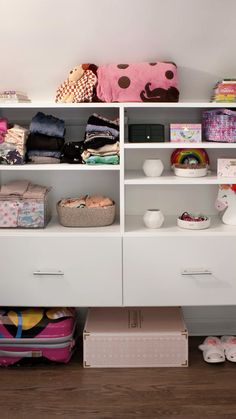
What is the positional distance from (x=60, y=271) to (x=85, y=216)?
1.04 ft

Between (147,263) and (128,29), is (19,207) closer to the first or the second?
(147,263)

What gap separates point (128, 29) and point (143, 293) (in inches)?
56.2

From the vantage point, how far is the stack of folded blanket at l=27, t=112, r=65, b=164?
8.59ft

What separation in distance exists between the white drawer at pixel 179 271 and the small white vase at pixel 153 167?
1.18ft

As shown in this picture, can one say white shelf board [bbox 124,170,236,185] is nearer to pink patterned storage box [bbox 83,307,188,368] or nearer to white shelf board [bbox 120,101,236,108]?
white shelf board [bbox 120,101,236,108]

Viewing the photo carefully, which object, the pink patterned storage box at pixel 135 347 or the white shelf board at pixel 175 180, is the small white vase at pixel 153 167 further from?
the pink patterned storage box at pixel 135 347

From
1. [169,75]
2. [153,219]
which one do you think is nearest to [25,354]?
[153,219]

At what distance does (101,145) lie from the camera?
2578mm

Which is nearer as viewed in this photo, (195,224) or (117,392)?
(117,392)

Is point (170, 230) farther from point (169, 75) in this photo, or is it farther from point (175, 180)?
point (169, 75)

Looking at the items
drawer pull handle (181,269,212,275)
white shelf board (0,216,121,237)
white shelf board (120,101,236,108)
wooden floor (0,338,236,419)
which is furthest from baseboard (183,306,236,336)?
white shelf board (120,101,236,108)

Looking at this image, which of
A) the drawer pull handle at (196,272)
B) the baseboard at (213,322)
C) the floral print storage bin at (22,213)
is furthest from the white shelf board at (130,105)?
the baseboard at (213,322)

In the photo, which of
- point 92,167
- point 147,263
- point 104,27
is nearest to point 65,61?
point 104,27

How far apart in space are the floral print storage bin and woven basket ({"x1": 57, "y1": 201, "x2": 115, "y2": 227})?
Answer: 108 millimetres
